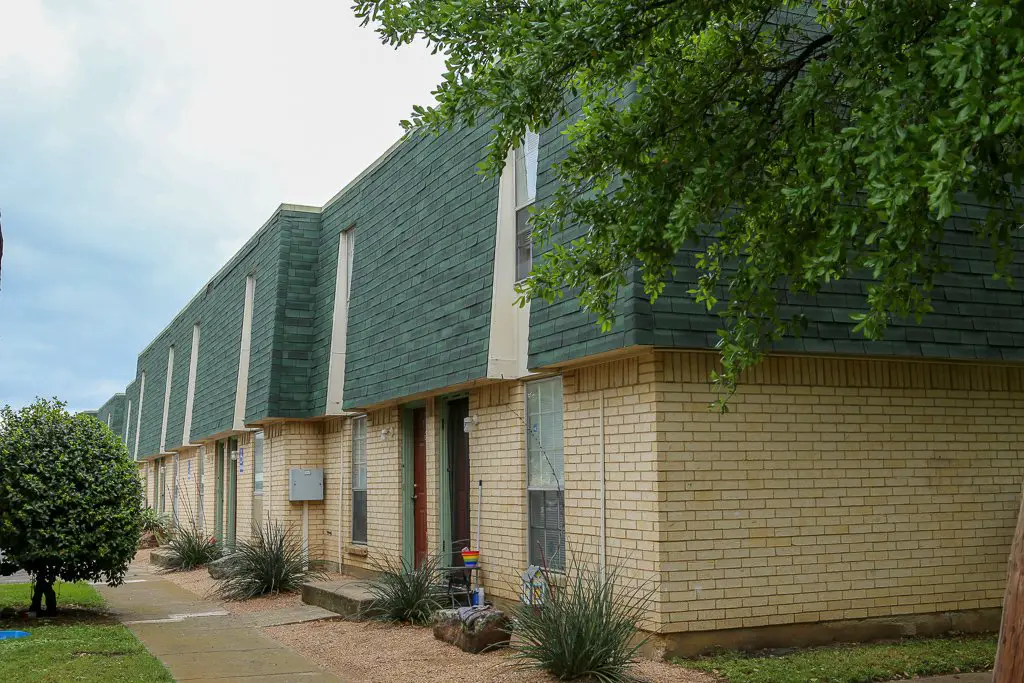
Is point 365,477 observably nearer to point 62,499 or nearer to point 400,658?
point 62,499

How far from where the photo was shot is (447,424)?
13.6 meters

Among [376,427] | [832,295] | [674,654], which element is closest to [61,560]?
[376,427]

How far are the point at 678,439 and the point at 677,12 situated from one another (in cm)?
361

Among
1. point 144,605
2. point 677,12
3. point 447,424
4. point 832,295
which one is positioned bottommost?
point 144,605

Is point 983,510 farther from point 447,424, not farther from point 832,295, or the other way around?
point 447,424

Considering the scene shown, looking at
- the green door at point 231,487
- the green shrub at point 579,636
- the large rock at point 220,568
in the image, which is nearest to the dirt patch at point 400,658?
the green shrub at point 579,636

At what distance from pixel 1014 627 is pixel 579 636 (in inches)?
133

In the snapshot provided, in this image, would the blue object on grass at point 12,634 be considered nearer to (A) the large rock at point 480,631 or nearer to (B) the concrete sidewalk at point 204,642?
(B) the concrete sidewalk at point 204,642

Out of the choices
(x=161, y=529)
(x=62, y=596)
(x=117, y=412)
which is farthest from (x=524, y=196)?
(x=117, y=412)

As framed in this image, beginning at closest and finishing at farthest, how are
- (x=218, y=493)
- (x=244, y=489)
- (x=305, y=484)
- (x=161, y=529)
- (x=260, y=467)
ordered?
(x=305, y=484), (x=260, y=467), (x=244, y=489), (x=218, y=493), (x=161, y=529)

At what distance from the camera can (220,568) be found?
17125 millimetres

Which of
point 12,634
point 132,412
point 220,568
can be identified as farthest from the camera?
point 132,412

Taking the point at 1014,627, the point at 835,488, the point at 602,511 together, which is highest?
the point at 835,488

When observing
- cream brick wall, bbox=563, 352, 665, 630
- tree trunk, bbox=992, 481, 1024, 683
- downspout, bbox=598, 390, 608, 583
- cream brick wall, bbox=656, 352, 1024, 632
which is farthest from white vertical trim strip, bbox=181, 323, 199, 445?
tree trunk, bbox=992, 481, 1024, 683
